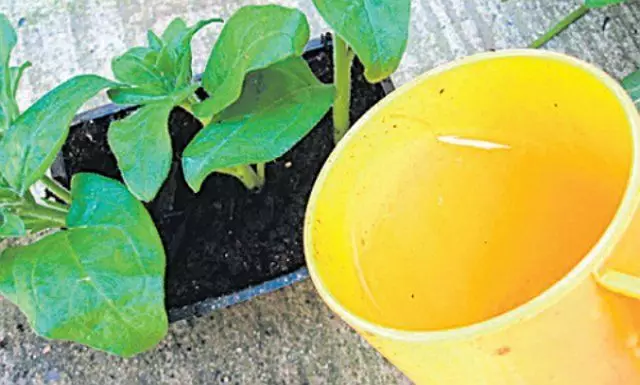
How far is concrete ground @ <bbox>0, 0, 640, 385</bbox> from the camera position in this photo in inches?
40.6

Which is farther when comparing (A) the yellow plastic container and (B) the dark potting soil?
(B) the dark potting soil

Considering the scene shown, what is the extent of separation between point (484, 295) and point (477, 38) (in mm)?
522

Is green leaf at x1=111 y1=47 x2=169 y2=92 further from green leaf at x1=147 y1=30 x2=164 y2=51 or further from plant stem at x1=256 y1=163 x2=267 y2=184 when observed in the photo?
plant stem at x1=256 y1=163 x2=267 y2=184

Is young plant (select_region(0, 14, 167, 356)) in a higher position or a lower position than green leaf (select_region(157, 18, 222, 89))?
lower

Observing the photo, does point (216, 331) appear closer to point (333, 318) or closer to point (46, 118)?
point (333, 318)

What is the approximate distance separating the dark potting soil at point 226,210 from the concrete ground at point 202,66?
98mm

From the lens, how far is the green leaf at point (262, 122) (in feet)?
2.54

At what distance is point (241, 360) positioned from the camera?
104cm

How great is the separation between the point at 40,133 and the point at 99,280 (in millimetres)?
129

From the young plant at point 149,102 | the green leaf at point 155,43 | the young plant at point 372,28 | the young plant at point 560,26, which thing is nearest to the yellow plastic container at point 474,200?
the young plant at point 372,28

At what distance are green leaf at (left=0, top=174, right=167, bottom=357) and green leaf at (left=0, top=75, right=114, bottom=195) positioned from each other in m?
0.06

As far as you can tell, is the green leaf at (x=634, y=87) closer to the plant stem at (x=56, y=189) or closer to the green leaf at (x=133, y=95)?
the green leaf at (x=133, y=95)

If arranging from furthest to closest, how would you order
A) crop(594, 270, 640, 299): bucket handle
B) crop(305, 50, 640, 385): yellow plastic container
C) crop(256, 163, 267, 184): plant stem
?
crop(256, 163, 267, 184): plant stem, crop(305, 50, 640, 385): yellow plastic container, crop(594, 270, 640, 299): bucket handle

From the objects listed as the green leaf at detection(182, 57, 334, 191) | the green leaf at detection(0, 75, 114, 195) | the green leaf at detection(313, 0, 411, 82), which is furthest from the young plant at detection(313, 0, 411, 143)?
the green leaf at detection(0, 75, 114, 195)
